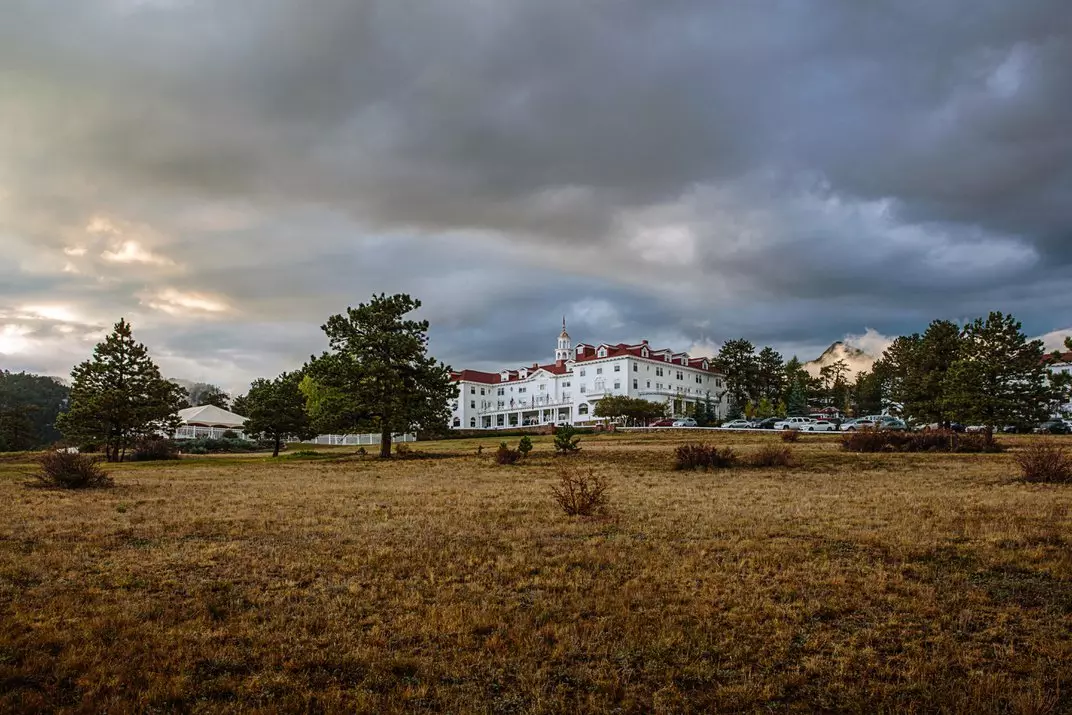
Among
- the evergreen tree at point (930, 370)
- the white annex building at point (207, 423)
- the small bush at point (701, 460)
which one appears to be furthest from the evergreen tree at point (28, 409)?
the evergreen tree at point (930, 370)

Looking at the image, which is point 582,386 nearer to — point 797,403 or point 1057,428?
point 797,403

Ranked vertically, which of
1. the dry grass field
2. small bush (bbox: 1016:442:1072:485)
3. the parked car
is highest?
the parked car

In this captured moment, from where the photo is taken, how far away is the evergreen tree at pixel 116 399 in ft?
149

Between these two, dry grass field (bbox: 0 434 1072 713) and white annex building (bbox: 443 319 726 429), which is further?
white annex building (bbox: 443 319 726 429)

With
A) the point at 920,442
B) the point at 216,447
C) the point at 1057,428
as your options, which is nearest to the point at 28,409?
the point at 216,447

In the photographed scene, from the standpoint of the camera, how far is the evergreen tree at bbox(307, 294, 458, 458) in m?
38.3

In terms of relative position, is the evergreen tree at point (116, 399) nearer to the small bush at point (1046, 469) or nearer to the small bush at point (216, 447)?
the small bush at point (216, 447)

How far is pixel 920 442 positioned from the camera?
35406 mm

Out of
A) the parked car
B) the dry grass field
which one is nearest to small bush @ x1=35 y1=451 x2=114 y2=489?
the dry grass field

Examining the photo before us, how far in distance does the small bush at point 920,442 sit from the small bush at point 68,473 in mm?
33415

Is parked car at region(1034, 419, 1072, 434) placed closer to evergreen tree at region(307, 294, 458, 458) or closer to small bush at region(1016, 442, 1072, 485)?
small bush at region(1016, 442, 1072, 485)

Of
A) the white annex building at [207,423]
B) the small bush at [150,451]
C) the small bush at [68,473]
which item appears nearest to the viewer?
the small bush at [68,473]

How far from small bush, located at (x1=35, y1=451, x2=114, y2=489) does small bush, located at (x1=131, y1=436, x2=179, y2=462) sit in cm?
2586

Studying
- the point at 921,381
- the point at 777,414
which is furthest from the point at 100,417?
the point at 777,414
